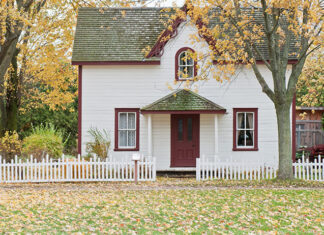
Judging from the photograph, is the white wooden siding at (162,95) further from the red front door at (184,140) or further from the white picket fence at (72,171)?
the white picket fence at (72,171)

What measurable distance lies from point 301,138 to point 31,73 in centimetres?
1672

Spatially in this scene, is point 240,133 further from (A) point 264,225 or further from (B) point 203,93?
(A) point 264,225

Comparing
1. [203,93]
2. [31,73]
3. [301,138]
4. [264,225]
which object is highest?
[31,73]

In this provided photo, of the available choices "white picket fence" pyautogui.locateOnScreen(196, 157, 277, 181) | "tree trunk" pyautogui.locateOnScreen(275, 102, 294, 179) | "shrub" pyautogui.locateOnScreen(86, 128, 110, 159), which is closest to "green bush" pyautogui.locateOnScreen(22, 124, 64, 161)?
"shrub" pyautogui.locateOnScreen(86, 128, 110, 159)

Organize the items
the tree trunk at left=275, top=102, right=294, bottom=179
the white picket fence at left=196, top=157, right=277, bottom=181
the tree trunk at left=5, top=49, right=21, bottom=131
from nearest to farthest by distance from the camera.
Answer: the tree trunk at left=275, top=102, right=294, bottom=179 < the white picket fence at left=196, top=157, right=277, bottom=181 < the tree trunk at left=5, top=49, right=21, bottom=131

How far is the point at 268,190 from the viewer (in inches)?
590

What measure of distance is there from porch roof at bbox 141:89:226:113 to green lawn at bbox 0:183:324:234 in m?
5.38

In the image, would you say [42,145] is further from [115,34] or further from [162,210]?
[162,210]

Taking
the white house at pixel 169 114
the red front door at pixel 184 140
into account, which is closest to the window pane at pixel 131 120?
the white house at pixel 169 114

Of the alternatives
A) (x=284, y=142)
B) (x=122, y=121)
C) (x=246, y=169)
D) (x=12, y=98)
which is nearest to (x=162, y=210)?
(x=284, y=142)

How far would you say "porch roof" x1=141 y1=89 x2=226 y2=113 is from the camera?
66.3 feet

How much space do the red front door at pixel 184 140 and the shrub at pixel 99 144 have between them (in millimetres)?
2995

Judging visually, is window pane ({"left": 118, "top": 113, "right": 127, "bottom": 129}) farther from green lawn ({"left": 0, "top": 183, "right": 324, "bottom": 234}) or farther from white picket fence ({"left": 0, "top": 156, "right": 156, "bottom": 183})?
green lawn ({"left": 0, "top": 183, "right": 324, "bottom": 234})

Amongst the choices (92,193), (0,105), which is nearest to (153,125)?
(92,193)
